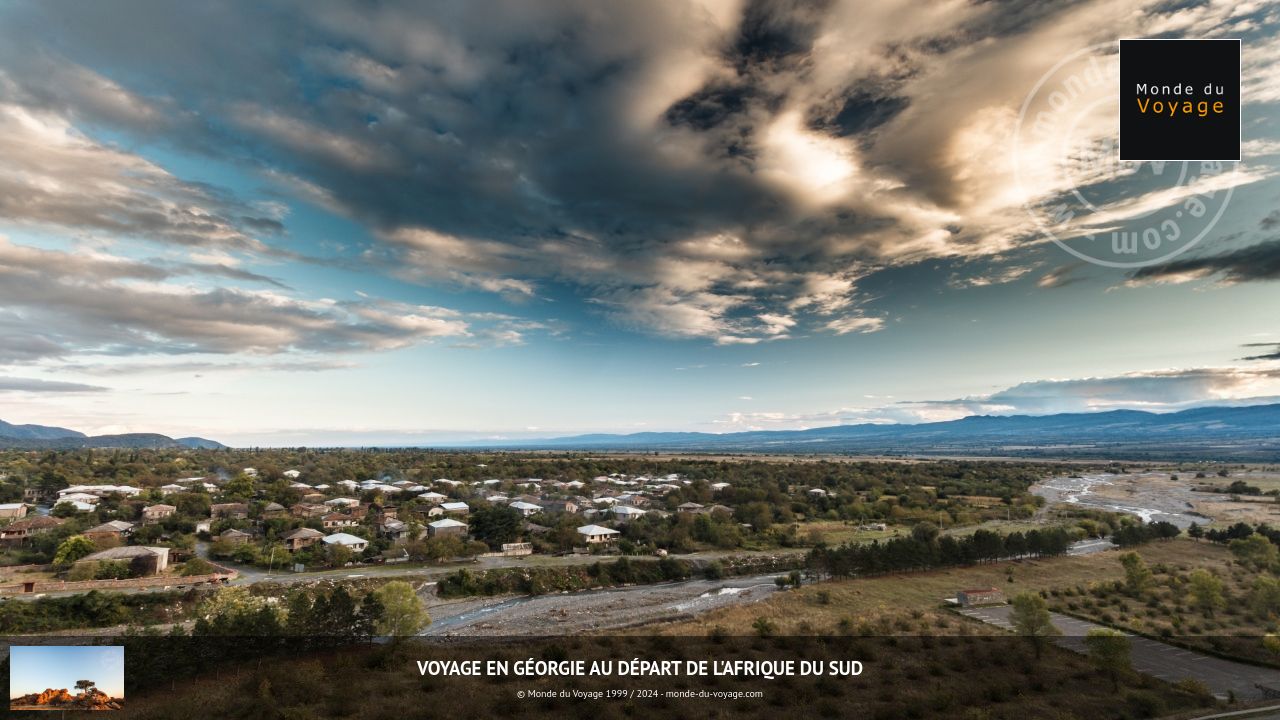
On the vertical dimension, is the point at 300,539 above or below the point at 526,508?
above

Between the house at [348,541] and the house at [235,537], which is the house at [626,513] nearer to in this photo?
the house at [348,541]

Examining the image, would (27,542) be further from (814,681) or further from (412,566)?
(814,681)

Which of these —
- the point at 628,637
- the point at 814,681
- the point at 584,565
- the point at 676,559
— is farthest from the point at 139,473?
the point at 814,681

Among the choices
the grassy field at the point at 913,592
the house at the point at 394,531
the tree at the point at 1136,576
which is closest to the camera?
the grassy field at the point at 913,592

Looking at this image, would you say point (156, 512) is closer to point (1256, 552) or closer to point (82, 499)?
point (82, 499)

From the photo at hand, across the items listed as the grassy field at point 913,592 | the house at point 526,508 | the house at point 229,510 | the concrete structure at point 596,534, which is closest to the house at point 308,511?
the house at point 229,510

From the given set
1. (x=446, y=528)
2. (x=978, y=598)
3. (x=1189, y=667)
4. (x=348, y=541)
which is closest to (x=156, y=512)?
(x=348, y=541)

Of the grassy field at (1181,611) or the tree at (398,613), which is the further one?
the grassy field at (1181,611)
